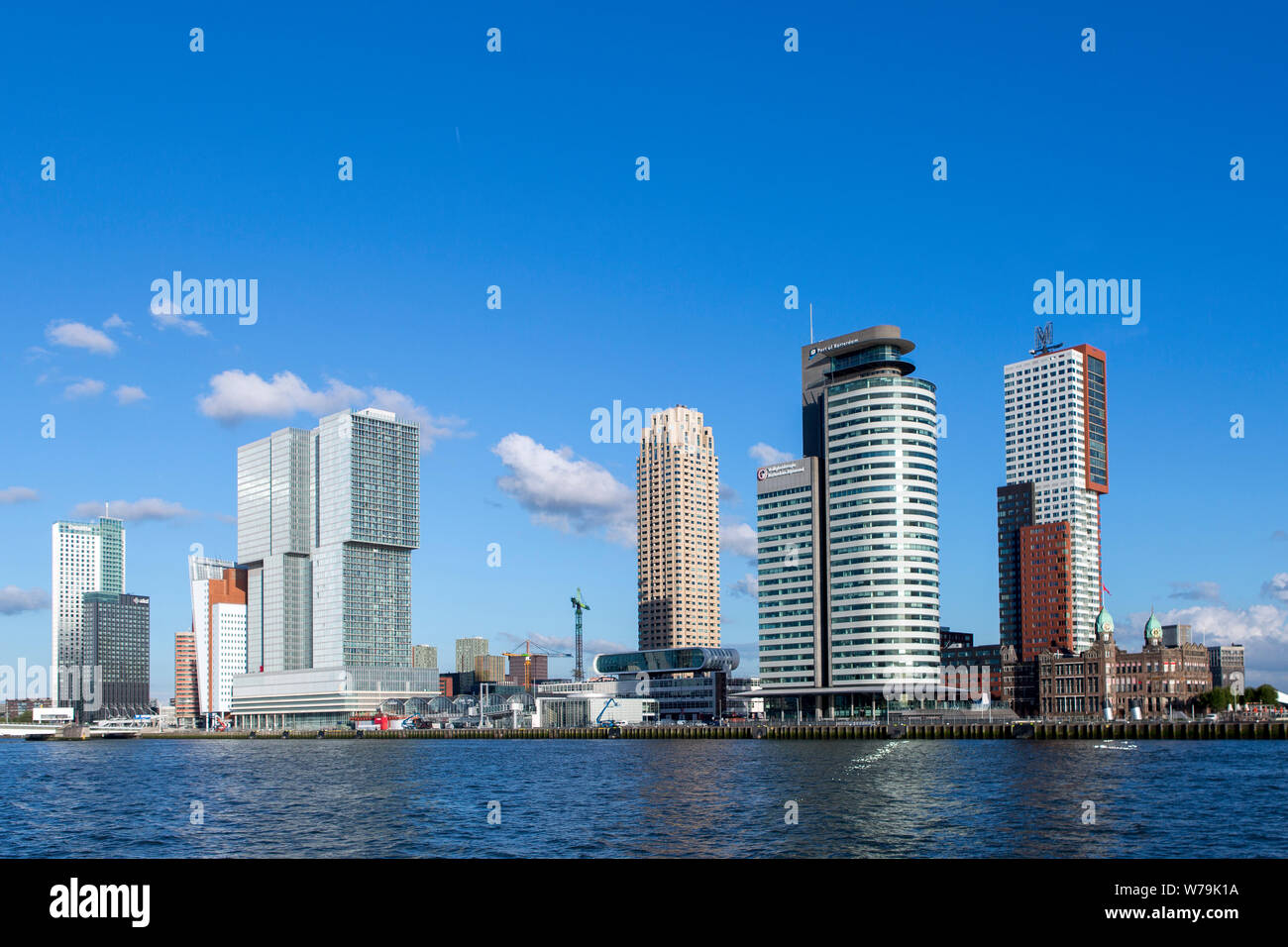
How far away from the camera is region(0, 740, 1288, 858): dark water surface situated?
5434 cm

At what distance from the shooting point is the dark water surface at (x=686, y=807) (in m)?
54.3

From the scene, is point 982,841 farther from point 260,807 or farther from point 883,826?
point 260,807

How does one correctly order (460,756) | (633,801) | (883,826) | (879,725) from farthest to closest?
(879,725) → (460,756) → (633,801) → (883,826)

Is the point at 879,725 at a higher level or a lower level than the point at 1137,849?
lower

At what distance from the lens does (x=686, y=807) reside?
234 feet

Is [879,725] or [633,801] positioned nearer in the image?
[633,801]

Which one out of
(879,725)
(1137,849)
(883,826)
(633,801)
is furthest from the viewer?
(879,725)
